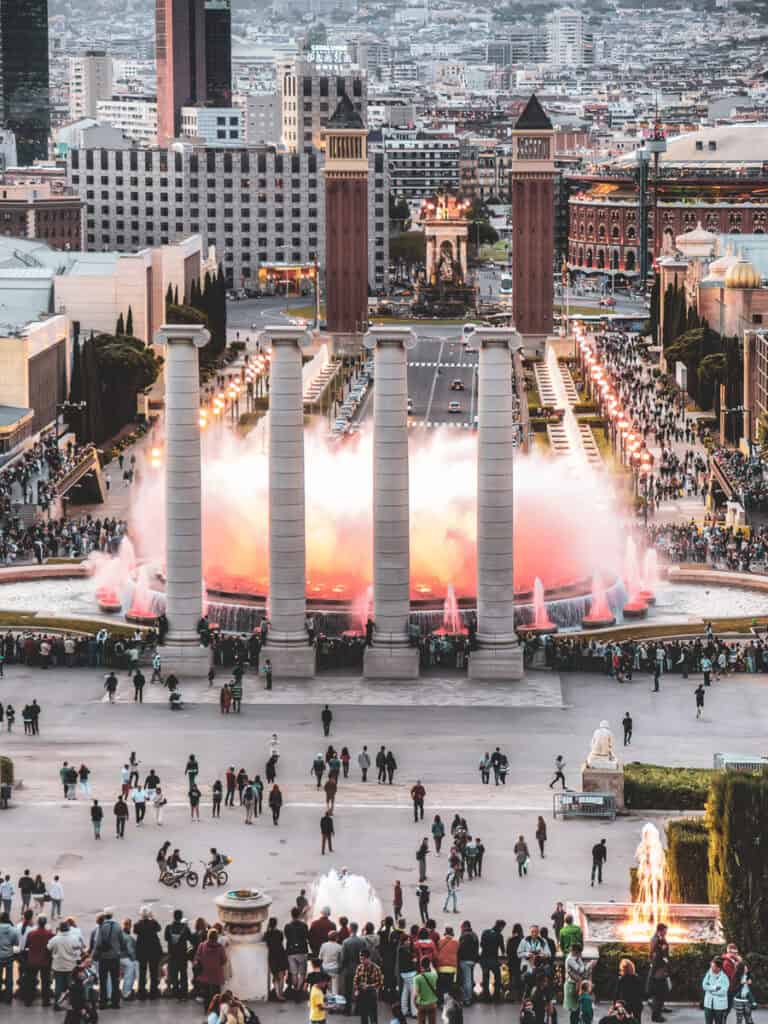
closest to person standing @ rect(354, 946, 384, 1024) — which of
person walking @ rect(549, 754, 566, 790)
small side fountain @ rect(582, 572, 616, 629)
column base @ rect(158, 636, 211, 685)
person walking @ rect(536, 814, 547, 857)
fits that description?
person walking @ rect(536, 814, 547, 857)

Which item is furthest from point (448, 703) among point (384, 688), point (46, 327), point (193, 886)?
point (46, 327)

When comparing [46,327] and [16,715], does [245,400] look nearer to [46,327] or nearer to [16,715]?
[46,327]

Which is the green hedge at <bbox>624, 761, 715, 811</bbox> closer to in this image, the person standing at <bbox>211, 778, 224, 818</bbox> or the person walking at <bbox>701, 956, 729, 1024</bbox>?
the person standing at <bbox>211, 778, 224, 818</bbox>

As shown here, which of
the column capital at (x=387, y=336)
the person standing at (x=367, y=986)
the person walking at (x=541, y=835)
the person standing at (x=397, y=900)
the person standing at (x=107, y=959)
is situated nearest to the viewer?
the person standing at (x=367, y=986)

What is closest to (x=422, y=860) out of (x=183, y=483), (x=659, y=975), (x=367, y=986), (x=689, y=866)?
(x=689, y=866)

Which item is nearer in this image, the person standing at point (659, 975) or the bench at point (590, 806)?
the person standing at point (659, 975)

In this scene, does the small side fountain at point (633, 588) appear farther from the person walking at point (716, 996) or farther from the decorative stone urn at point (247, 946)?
the person walking at point (716, 996)

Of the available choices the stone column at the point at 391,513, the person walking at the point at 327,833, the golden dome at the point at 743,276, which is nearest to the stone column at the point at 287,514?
the stone column at the point at 391,513
